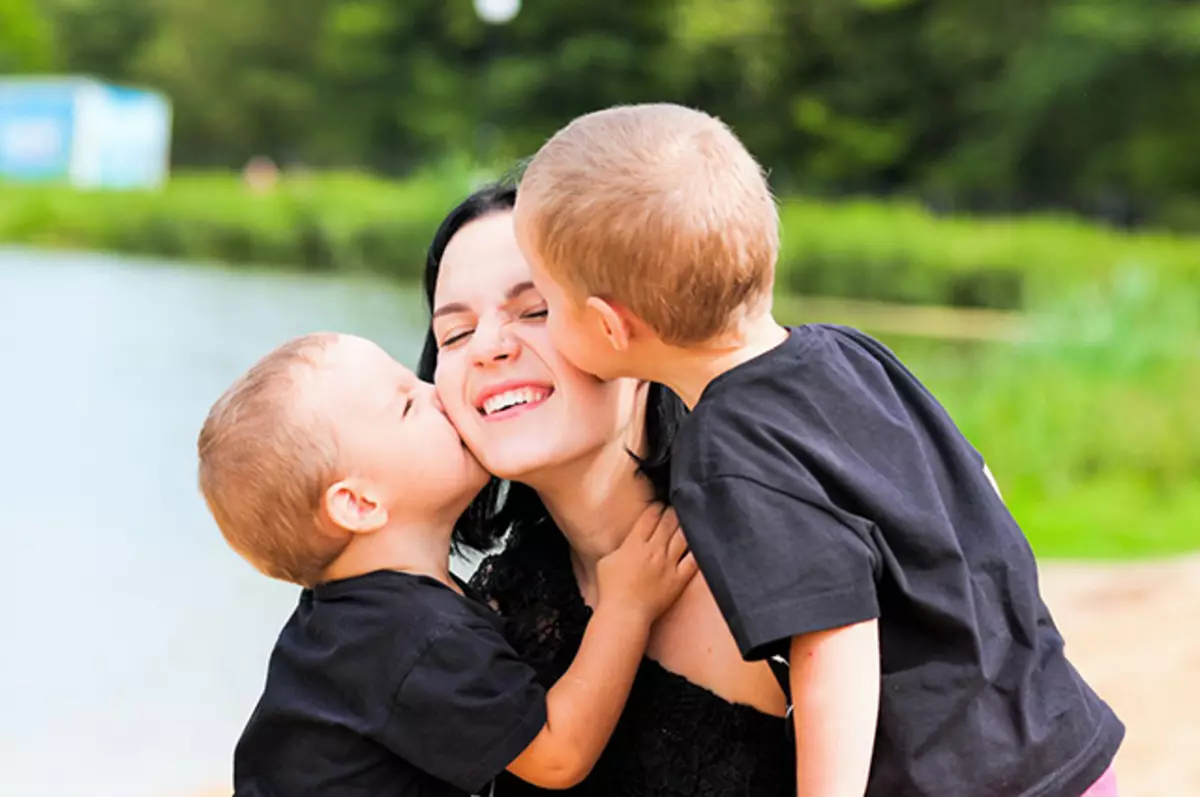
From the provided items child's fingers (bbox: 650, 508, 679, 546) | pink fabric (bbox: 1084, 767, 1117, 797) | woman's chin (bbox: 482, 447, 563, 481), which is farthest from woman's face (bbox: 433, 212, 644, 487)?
pink fabric (bbox: 1084, 767, 1117, 797)

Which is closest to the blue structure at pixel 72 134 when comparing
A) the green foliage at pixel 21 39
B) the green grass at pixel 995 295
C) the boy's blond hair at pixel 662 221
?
the green foliage at pixel 21 39

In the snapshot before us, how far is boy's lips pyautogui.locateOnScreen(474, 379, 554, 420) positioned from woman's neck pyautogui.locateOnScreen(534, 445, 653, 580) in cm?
10

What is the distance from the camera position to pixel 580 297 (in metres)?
1.51

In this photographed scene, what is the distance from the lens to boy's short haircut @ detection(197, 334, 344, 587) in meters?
1.74

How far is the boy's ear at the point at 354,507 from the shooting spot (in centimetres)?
174

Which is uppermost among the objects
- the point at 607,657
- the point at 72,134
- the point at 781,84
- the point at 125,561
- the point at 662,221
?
the point at 662,221

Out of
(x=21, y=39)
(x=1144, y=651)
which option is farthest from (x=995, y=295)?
(x=21, y=39)

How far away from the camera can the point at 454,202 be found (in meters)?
10.9

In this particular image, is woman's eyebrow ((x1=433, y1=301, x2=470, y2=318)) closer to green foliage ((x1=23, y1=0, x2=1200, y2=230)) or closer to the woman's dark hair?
the woman's dark hair

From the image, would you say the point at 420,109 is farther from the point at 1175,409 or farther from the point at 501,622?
the point at 501,622

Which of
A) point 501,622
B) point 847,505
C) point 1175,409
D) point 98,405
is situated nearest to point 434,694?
point 501,622

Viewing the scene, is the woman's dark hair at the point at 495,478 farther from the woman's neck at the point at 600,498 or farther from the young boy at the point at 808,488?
the young boy at the point at 808,488

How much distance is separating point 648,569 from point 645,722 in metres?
0.19

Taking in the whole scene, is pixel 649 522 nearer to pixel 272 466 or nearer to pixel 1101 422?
pixel 272 466
